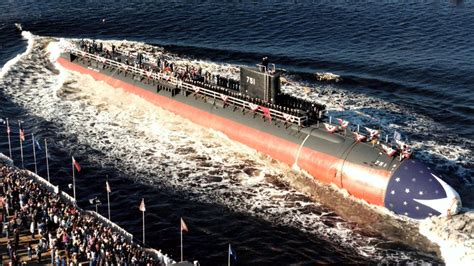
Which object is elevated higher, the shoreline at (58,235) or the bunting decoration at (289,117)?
the bunting decoration at (289,117)

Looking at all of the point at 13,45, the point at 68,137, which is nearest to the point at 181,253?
the point at 68,137

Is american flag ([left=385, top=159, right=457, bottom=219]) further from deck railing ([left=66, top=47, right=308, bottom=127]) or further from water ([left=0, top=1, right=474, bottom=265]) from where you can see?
deck railing ([left=66, top=47, right=308, bottom=127])

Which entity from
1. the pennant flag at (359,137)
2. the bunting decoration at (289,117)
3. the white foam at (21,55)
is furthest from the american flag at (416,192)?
the white foam at (21,55)

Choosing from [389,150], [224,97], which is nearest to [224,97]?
[224,97]

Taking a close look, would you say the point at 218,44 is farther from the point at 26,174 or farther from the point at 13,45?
the point at 26,174

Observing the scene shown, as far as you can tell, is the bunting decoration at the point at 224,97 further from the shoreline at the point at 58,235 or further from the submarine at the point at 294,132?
the shoreline at the point at 58,235

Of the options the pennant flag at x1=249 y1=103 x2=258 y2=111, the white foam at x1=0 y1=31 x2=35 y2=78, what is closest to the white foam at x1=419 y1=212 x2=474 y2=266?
the pennant flag at x1=249 y1=103 x2=258 y2=111
